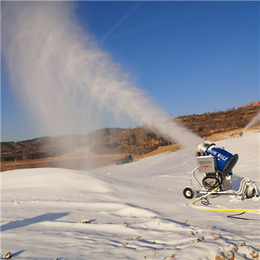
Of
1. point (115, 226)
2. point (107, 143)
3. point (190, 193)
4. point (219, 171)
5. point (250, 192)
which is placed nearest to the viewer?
point (115, 226)

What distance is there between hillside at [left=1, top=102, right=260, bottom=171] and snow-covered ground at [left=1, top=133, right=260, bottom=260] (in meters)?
40.5

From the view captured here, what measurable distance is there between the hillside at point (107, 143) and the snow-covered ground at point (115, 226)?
40.5 m

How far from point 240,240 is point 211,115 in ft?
260

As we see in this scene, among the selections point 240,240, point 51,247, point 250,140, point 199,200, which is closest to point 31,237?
point 51,247

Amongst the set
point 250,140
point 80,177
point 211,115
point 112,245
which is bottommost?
point 112,245

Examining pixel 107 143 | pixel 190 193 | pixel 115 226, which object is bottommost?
pixel 115 226

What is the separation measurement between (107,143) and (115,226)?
64010 mm

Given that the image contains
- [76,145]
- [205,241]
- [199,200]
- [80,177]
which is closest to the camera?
[205,241]

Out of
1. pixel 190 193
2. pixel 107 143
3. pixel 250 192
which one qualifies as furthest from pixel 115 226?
pixel 107 143

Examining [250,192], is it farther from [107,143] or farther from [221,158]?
[107,143]

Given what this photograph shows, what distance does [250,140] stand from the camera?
A: 28.0 meters

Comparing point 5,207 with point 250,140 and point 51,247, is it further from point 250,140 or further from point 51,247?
point 250,140

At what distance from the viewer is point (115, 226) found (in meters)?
5.88

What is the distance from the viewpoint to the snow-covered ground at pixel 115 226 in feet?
13.9
